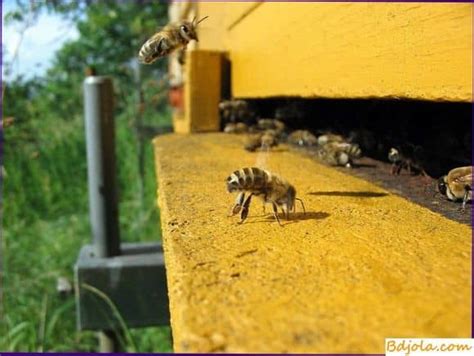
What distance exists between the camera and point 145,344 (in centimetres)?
325

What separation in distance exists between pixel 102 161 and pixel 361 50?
180cm

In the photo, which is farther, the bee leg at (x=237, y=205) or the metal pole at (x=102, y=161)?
the metal pole at (x=102, y=161)

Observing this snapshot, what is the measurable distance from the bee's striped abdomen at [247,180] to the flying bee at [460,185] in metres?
0.40

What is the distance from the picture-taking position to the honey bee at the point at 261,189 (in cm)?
111

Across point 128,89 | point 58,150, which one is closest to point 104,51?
point 128,89

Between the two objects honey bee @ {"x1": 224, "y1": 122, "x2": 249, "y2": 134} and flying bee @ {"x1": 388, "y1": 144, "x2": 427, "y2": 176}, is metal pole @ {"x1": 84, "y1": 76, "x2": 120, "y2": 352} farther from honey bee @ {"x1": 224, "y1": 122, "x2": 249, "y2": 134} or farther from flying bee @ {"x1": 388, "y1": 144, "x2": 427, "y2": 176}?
flying bee @ {"x1": 388, "y1": 144, "x2": 427, "y2": 176}

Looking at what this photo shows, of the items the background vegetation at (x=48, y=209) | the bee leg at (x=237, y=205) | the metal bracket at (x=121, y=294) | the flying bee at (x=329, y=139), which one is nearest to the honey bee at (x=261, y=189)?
the bee leg at (x=237, y=205)

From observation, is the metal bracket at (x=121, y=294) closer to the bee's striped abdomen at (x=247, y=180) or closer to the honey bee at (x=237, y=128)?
the honey bee at (x=237, y=128)

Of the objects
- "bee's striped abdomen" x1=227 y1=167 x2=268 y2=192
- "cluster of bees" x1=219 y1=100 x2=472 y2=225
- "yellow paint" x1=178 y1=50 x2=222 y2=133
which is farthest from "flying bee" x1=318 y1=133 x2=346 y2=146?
"yellow paint" x1=178 y1=50 x2=222 y2=133

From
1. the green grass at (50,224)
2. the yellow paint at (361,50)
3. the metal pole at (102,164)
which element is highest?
the yellow paint at (361,50)

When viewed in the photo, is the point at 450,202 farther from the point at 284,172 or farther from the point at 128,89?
the point at 128,89

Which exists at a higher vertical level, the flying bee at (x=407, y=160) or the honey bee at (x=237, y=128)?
the flying bee at (x=407, y=160)

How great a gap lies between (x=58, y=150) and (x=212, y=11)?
88.5 inches

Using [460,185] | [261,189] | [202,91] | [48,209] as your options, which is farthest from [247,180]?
[48,209]
